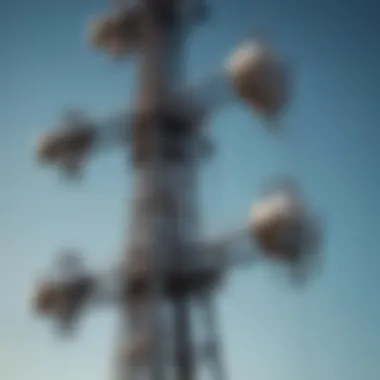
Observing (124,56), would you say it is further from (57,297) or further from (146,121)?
(57,297)

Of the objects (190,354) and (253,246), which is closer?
(253,246)

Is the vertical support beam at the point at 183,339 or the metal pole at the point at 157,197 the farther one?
the vertical support beam at the point at 183,339

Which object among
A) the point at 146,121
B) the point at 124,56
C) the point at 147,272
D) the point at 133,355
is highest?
the point at 124,56

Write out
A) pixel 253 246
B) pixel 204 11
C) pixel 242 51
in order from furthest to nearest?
pixel 204 11, pixel 242 51, pixel 253 246

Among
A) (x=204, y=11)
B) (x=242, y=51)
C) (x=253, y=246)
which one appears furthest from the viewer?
(x=204, y=11)

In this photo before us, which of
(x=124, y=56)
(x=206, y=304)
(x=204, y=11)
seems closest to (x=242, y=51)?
(x=204, y=11)

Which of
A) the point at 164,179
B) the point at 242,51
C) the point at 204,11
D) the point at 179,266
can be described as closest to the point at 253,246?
the point at 179,266

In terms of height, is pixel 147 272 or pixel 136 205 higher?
pixel 136 205

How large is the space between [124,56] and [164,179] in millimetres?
1943

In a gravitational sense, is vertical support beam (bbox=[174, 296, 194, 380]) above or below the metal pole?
below

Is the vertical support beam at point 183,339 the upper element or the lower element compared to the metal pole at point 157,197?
lower

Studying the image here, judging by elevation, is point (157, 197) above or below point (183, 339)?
above

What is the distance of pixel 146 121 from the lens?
32.2ft

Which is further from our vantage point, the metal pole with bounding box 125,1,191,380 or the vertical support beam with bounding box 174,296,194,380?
the vertical support beam with bounding box 174,296,194,380
